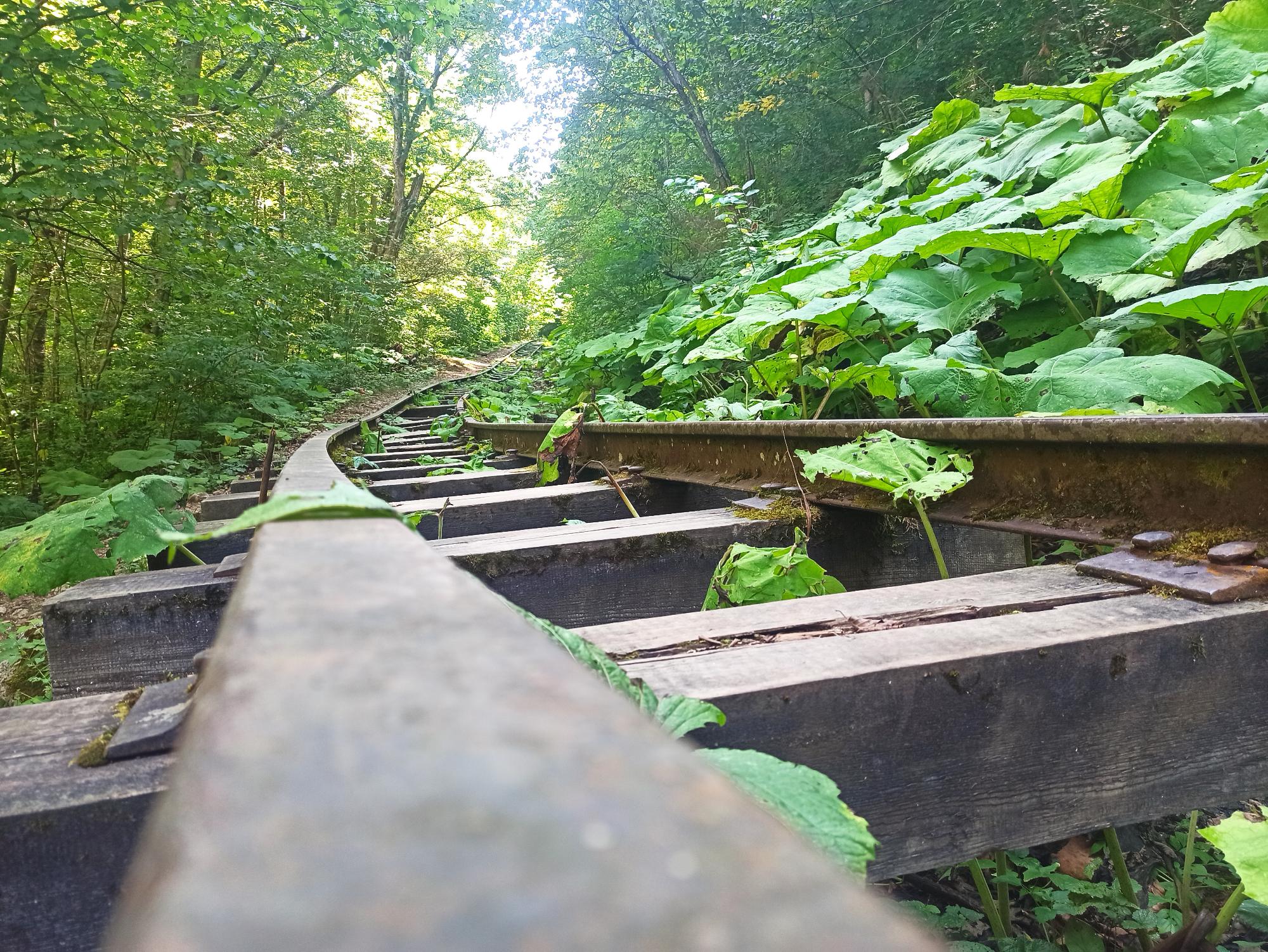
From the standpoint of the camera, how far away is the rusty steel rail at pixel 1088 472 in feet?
4.37

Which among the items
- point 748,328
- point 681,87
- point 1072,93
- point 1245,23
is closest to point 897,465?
point 748,328

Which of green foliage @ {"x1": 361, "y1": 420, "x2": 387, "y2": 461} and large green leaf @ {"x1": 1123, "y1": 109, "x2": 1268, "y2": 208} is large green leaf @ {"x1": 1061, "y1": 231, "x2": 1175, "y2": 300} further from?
green foliage @ {"x1": 361, "y1": 420, "x2": 387, "y2": 461}

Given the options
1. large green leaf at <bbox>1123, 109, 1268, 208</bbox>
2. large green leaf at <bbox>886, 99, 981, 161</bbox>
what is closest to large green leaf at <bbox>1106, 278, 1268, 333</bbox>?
large green leaf at <bbox>1123, 109, 1268, 208</bbox>

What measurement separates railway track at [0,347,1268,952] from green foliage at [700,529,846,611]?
0.70 ft

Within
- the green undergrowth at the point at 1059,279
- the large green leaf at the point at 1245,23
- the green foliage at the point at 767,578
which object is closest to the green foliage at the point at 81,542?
the green foliage at the point at 767,578

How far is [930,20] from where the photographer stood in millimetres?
8477

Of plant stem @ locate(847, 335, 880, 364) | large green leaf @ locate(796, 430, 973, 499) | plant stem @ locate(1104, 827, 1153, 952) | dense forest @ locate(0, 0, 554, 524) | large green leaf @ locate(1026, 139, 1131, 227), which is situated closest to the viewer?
plant stem @ locate(1104, 827, 1153, 952)

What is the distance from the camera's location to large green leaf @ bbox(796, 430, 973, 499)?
1.68m

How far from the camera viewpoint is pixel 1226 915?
117 centimetres

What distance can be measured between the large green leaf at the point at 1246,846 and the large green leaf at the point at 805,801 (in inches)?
23.2

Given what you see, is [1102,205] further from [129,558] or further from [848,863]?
[129,558]

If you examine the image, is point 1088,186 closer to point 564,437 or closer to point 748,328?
point 748,328

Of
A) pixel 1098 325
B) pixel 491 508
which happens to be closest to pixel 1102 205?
pixel 1098 325

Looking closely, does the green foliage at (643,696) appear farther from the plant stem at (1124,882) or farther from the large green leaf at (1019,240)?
the large green leaf at (1019,240)
